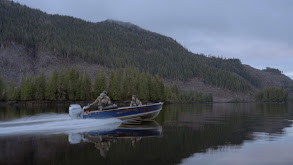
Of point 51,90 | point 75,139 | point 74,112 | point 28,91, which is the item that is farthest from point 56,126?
point 28,91

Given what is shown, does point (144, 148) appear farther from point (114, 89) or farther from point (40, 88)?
point (40, 88)

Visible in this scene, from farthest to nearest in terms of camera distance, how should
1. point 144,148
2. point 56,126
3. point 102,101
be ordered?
point 102,101 → point 56,126 → point 144,148

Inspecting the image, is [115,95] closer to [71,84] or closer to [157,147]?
[71,84]

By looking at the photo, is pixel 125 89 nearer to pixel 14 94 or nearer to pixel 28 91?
pixel 28 91

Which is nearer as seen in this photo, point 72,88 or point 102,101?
point 102,101

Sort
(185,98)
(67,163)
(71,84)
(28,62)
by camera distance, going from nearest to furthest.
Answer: (67,163), (71,84), (185,98), (28,62)

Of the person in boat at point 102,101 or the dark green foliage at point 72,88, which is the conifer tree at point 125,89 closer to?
the dark green foliage at point 72,88

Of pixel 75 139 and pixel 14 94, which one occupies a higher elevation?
pixel 14 94

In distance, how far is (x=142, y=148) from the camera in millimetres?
13867

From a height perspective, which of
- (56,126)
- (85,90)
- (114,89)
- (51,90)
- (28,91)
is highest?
(114,89)

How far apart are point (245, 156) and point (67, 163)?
25.9 feet

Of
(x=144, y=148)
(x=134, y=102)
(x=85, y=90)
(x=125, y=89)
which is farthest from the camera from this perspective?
(x=125, y=89)

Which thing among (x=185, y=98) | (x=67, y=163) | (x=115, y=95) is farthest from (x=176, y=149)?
(x=185, y=98)

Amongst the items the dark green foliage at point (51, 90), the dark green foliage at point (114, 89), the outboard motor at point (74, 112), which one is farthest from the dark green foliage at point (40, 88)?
the outboard motor at point (74, 112)
